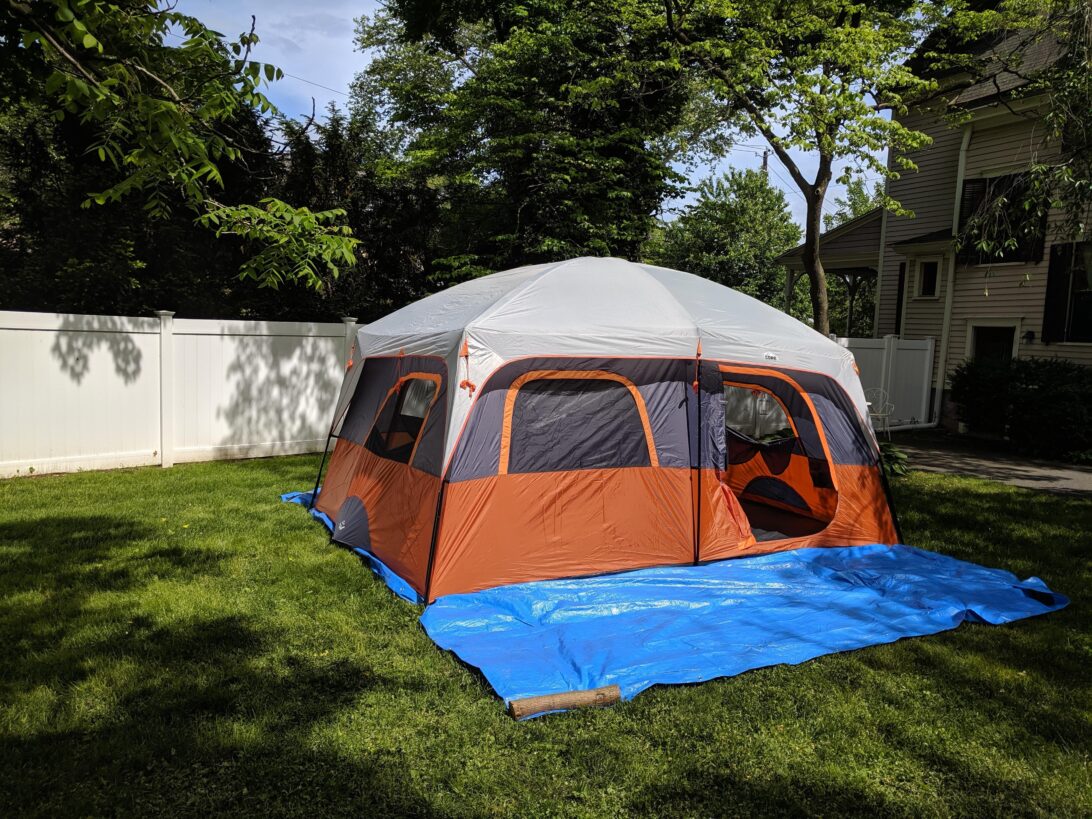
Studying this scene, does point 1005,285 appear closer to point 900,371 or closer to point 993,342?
point 993,342

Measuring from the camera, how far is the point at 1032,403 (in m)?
10.4

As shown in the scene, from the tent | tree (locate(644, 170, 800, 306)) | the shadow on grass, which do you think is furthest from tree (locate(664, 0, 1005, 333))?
tree (locate(644, 170, 800, 306))

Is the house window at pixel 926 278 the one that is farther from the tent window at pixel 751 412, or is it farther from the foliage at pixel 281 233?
the foliage at pixel 281 233

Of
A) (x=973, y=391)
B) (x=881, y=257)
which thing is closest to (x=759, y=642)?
(x=973, y=391)

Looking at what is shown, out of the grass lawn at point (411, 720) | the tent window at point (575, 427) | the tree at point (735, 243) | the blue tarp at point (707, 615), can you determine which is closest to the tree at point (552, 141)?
the tent window at point (575, 427)

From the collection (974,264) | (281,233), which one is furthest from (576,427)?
(974,264)

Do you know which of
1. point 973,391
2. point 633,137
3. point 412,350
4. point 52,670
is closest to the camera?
point 52,670

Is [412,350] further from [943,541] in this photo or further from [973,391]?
[973,391]

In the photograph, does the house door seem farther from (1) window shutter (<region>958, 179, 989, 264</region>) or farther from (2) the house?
(1) window shutter (<region>958, 179, 989, 264</region>)

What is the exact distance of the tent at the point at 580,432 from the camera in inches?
180

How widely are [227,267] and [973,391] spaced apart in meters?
12.6

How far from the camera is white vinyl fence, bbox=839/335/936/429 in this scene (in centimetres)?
1248

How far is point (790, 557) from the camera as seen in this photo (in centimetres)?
531

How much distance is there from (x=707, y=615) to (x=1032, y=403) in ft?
28.8
